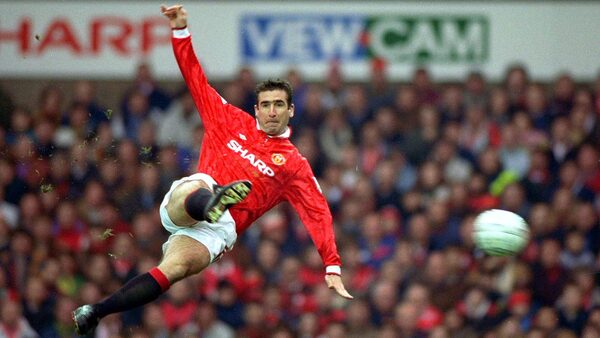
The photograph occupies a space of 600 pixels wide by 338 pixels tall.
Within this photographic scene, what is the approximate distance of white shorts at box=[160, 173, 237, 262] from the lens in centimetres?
937

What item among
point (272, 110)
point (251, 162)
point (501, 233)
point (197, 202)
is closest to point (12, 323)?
point (251, 162)

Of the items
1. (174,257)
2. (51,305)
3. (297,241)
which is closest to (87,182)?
(51,305)

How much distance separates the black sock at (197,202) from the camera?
8.67 metres

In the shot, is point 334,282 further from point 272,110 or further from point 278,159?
point 272,110

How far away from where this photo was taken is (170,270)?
9133 millimetres

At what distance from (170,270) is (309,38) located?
7.93 metres

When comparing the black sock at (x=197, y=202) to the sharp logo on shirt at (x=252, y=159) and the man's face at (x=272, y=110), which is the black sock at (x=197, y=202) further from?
the man's face at (x=272, y=110)

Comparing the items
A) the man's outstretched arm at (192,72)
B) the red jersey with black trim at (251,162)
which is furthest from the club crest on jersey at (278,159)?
the man's outstretched arm at (192,72)

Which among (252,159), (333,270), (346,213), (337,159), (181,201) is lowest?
(346,213)

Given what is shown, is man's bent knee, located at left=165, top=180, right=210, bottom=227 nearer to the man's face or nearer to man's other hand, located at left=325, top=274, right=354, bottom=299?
the man's face

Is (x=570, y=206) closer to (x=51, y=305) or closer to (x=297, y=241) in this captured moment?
(x=297, y=241)

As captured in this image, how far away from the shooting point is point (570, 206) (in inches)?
558

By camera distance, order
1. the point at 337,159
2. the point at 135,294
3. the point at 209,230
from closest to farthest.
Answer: the point at 135,294 < the point at 209,230 < the point at 337,159

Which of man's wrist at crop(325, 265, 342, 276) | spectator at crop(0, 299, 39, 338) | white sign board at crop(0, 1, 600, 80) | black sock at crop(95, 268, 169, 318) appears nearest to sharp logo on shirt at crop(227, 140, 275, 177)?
man's wrist at crop(325, 265, 342, 276)
